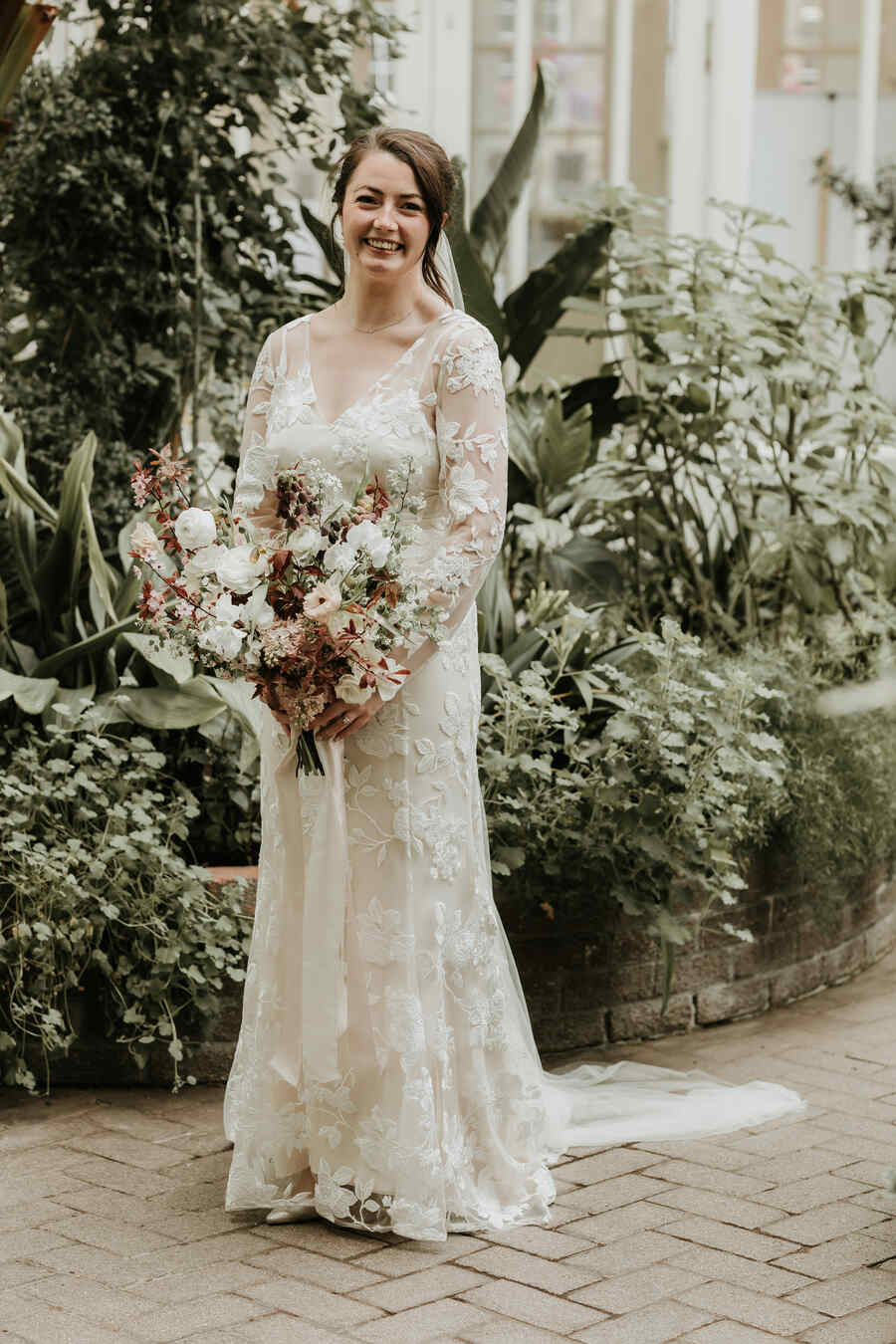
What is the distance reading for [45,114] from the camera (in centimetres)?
573

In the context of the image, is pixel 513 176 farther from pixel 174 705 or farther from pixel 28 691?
pixel 28 691

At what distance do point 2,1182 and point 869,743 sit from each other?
2873 mm

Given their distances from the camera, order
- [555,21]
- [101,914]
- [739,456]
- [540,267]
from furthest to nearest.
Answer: [555,21] < [540,267] < [739,456] < [101,914]

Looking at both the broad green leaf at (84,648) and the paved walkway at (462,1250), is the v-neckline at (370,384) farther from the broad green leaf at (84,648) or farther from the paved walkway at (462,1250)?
the paved walkway at (462,1250)

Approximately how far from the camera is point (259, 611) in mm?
3277

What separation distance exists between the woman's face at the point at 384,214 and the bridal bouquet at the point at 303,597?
47cm

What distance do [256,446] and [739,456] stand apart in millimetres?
2818

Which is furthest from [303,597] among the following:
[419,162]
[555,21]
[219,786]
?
[555,21]

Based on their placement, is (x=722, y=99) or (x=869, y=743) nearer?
(x=869, y=743)

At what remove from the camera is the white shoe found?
3551mm

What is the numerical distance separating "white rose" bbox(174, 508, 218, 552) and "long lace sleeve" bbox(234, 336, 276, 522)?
12 centimetres

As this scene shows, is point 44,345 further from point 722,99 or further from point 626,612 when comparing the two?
point 722,99

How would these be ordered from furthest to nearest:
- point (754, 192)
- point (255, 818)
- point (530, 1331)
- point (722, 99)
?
point (754, 192) → point (722, 99) → point (255, 818) → point (530, 1331)

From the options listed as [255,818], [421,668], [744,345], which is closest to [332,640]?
[421,668]
